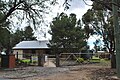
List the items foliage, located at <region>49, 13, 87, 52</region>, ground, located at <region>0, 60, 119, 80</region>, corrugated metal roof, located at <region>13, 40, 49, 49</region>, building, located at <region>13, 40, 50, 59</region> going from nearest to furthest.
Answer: ground, located at <region>0, 60, 119, 80</region> → foliage, located at <region>49, 13, 87, 52</region> → building, located at <region>13, 40, 50, 59</region> → corrugated metal roof, located at <region>13, 40, 49, 49</region>

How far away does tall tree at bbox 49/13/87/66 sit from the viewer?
5156 cm

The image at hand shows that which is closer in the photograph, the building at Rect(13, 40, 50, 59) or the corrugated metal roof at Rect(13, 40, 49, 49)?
the building at Rect(13, 40, 50, 59)

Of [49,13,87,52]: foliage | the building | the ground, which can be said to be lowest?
the ground

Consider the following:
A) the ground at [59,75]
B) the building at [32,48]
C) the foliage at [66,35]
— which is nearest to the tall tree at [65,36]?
the foliage at [66,35]

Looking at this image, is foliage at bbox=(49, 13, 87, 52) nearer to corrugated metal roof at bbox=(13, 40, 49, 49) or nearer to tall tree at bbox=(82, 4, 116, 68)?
corrugated metal roof at bbox=(13, 40, 49, 49)

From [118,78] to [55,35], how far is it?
123ft

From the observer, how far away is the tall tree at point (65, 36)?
169 ft

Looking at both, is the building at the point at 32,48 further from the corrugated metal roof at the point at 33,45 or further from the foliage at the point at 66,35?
the foliage at the point at 66,35

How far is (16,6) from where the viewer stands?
26359 millimetres

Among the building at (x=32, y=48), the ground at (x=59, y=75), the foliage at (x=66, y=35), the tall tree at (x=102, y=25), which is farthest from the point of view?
the building at (x=32, y=48)

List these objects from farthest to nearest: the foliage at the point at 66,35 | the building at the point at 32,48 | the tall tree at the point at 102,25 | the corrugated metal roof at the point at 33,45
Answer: the corrugated metal roof at the point at 33,45
the building at the point at 32,48
the foliage at the point at 66,35
the tall tree at the point at 102,25

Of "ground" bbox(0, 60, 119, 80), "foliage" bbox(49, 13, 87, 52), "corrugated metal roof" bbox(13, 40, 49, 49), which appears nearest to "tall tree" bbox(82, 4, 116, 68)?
"ground" bbox(0, 60, 119, 80)

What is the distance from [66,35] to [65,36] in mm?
389

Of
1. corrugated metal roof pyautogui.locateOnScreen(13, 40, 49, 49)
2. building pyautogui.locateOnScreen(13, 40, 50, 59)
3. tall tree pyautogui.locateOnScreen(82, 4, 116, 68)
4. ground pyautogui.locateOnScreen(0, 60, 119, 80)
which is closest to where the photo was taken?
ground pyautogui.locateOnScreen(0, 60, 119, 80)
